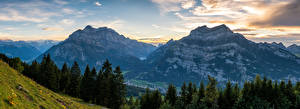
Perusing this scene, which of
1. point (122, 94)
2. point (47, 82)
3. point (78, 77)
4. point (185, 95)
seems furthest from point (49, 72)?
point (185, 95)

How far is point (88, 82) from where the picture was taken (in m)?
82.2

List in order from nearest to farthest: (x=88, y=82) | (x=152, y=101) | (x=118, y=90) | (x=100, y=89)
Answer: (x=118, y=90), (x=100, y=89), (x=88, y=82), (x=152, y=101)

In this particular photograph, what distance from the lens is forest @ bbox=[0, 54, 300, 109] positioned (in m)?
69.3

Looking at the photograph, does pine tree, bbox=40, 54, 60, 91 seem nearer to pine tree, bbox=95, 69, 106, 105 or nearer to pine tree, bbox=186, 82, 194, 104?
pine tree, bbox=95, 69, 106, 105

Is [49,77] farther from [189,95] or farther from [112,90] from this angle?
[189,95]

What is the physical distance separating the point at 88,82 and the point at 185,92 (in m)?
44.9

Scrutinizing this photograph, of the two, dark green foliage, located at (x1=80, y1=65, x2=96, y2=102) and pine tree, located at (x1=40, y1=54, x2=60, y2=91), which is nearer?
dark green foliage, located at (x1=80, y1=65, x2=96, y2=102)

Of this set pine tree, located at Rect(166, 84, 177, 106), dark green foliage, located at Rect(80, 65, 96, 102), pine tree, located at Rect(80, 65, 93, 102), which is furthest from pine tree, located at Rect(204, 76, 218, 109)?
pine tree, located at Rect(80, 65, 93, 102)

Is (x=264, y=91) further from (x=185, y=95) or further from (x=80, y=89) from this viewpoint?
(x=80, y=89)

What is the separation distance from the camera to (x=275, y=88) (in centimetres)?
7206

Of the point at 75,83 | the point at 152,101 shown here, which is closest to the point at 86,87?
the point at 75,83

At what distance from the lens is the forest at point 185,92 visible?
227ft

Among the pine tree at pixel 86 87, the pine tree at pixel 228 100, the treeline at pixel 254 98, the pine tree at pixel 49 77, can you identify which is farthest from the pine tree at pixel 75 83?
the pine tree at pixel 228 100

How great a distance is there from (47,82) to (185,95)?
211ft
